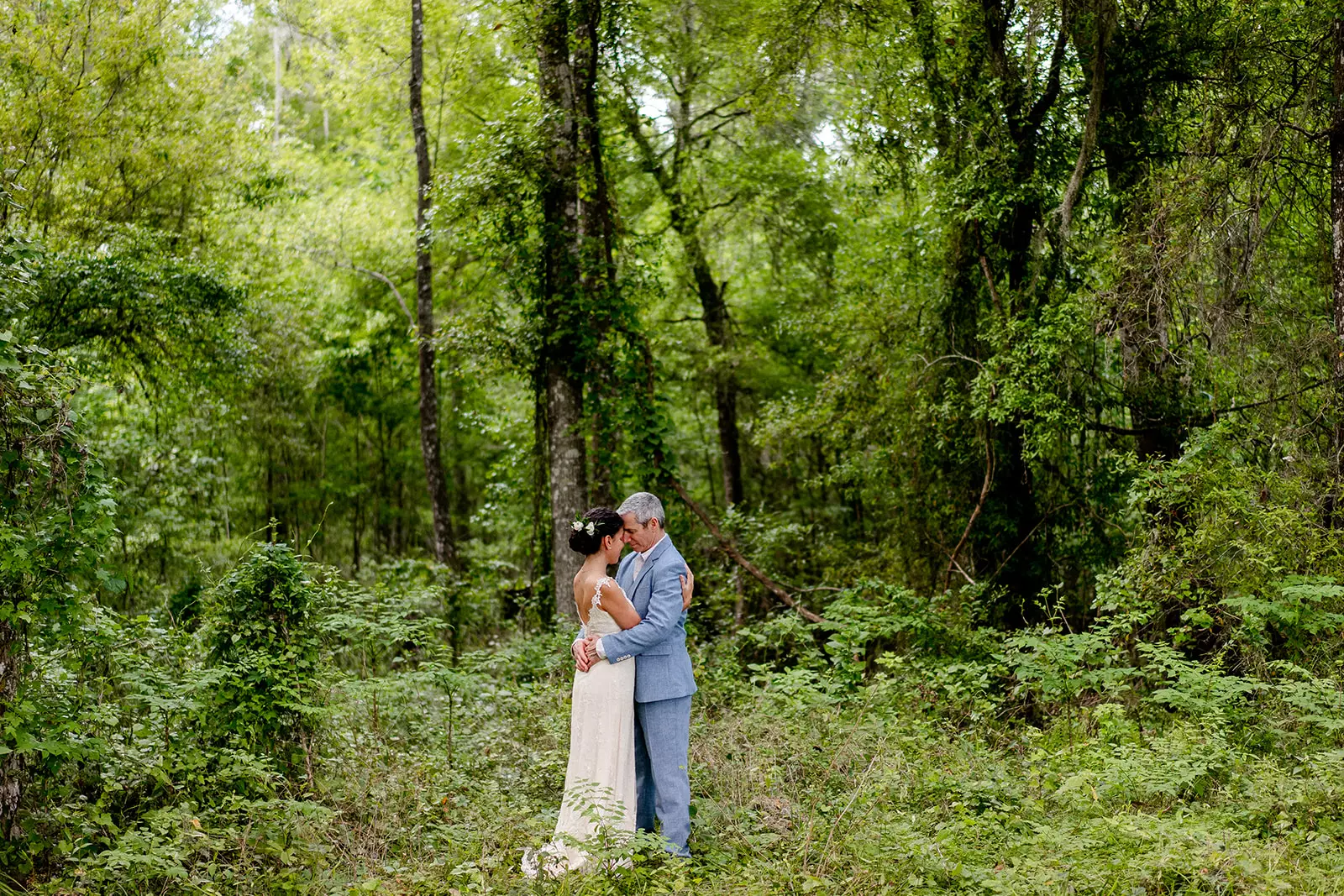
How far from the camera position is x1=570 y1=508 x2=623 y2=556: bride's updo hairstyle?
5609 millimetres

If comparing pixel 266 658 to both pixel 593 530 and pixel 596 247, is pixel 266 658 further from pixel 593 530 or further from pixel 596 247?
pixel 596 247

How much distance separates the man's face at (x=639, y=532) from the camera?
574 cm

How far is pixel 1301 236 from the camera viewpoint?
9.71 metres

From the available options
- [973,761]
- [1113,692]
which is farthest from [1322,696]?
[973,761]

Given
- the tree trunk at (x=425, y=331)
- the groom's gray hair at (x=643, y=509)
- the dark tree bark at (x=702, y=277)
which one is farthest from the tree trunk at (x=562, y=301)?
the groom's gray hair at (x=643, y=509)

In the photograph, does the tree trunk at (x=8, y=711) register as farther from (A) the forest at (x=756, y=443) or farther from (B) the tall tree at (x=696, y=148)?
(B) the tall tree at (x=696, y=148)

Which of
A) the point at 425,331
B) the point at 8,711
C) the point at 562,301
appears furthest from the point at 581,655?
the point at 425,331

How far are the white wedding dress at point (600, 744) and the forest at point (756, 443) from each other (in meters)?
0.34

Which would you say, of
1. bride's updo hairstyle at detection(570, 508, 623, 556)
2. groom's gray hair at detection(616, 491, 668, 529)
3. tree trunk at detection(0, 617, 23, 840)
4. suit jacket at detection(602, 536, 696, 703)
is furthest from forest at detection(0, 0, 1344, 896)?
groom's gray hair at detection(616, 491, 668, 529)

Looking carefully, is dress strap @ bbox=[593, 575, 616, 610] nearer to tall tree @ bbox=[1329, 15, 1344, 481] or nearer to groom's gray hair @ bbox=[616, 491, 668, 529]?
groom's gray hair @ bbox=[616, 491, 668, 529]

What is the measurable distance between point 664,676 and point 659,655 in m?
0.11

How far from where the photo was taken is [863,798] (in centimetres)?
633

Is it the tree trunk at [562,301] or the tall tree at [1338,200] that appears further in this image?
the tree trunk at [562,301]

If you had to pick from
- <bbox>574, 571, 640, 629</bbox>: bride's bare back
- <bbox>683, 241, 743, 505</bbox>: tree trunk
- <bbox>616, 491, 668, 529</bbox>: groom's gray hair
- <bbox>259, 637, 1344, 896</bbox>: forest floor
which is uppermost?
<bbox>683, 241, 743, 505</bbox>: tree trunk
